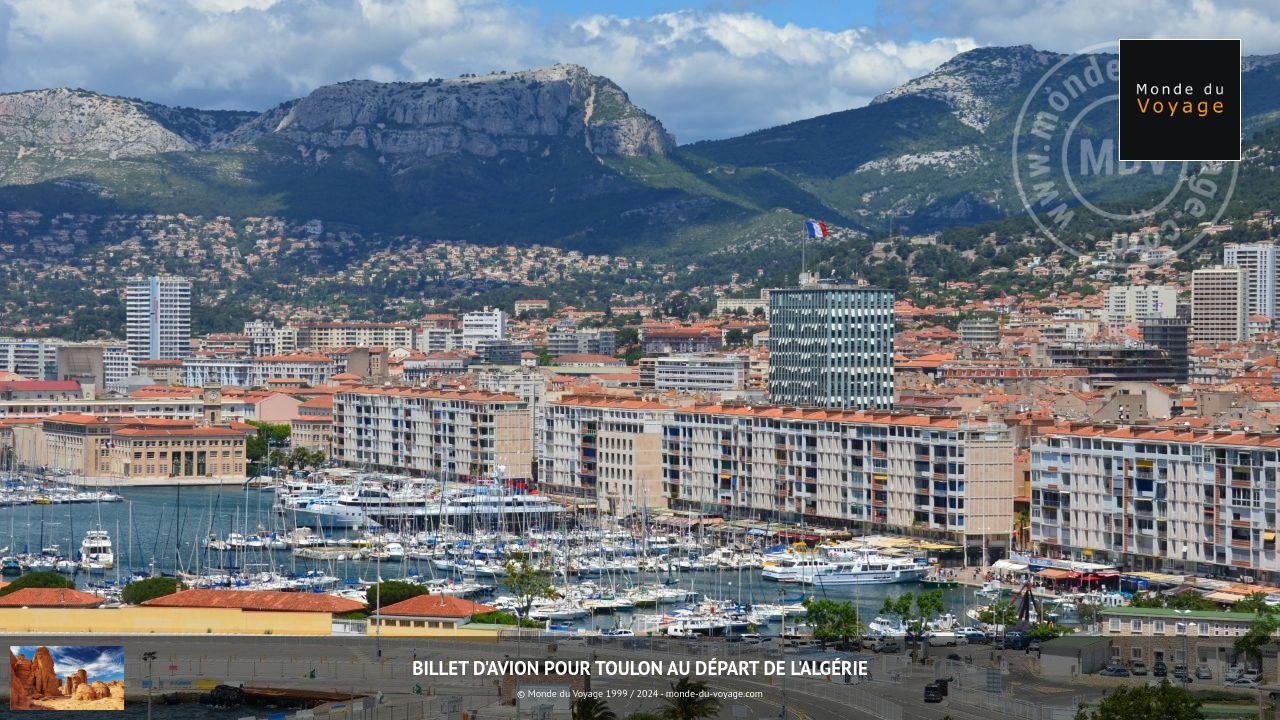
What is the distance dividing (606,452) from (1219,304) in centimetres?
7341

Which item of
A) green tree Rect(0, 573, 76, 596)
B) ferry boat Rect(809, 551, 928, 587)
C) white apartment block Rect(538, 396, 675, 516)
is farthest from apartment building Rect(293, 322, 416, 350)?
green tree Rect(0, 573, 76, 596)

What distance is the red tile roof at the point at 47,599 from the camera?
155 feet

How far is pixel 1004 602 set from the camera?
193ft

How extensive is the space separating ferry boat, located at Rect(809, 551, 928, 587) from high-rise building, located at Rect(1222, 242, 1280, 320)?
92.8 m

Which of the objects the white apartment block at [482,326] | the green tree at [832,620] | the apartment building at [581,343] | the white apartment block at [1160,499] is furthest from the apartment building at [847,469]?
the white apartment block at [482,326]

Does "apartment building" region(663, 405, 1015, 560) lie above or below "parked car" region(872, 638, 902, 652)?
above

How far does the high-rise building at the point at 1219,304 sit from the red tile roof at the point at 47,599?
362ft

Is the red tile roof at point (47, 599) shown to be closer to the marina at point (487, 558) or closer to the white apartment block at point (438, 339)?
the marina at point (487, 558)

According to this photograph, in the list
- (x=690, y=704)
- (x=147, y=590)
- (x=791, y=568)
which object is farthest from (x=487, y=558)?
(x=690, y=704)

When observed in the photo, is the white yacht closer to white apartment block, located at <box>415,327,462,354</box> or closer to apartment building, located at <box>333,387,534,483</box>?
apartment building, located at <box>333,387,534,483</box>

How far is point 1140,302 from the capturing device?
501 ft

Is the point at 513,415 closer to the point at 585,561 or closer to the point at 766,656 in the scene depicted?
the point at 585,561

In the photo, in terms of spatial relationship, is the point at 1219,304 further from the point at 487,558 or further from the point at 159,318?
the point at 487,558

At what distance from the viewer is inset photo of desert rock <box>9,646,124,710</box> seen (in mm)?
40656
